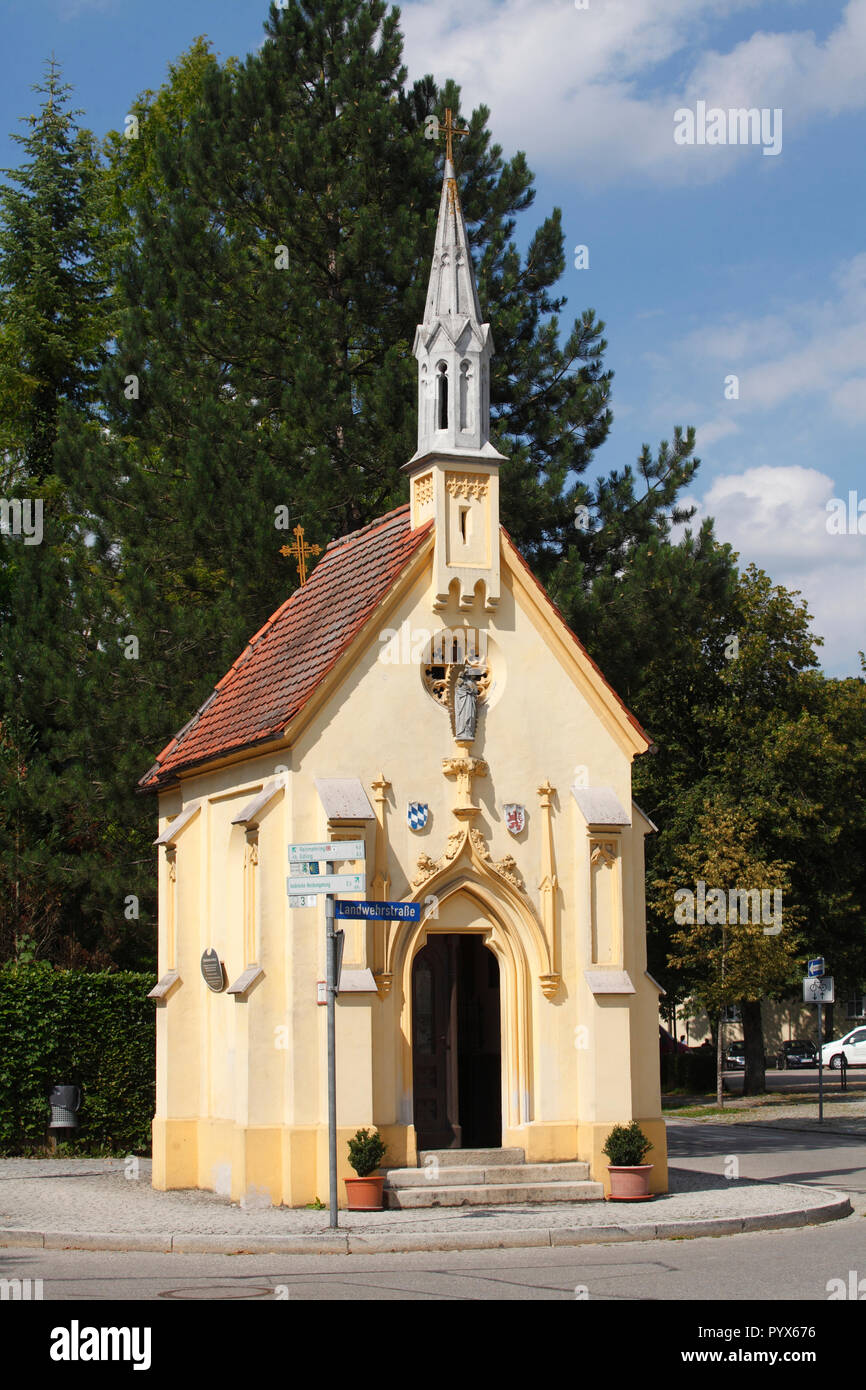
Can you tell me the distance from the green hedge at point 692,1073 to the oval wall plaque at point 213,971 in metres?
23.9

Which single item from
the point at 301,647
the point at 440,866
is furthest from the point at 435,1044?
the point at 301,647

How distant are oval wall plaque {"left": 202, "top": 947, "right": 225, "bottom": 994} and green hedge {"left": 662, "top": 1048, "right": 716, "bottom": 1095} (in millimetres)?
23884

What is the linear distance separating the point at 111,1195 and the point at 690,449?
17.3 meters

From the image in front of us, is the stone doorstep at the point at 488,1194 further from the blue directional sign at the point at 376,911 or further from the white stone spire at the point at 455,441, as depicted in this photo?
the white stone spire at the point at 455,441

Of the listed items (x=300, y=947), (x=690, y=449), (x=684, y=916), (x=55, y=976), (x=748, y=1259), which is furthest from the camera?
(x=684, y=916)

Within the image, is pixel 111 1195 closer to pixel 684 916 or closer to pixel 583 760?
pixel 583 760

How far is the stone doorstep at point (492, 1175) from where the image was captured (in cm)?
1716

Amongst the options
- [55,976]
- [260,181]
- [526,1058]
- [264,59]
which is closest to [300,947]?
[526,1058]

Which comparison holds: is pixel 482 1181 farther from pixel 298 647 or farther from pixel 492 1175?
pixel 298 647

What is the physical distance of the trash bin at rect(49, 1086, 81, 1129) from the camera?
78.7ft

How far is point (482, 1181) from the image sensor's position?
57.4 ft

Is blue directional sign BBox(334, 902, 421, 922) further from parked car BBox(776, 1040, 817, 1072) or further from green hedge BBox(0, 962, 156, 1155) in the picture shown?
parked car BBox(776, 1040, 817, 1072)

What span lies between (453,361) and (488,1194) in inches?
378

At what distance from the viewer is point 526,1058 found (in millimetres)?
18547
